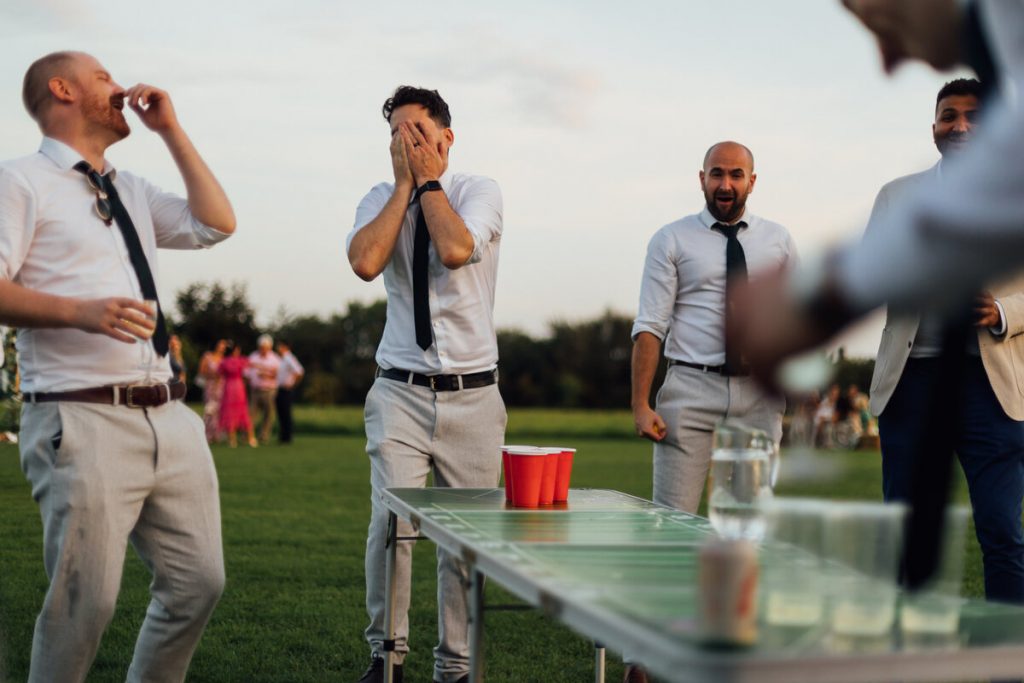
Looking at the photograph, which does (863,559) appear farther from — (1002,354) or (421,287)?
(421,287)

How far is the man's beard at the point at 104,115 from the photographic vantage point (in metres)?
3.56

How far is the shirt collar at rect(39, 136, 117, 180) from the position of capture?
138 inches

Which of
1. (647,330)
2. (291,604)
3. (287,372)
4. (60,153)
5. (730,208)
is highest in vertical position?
(730,208)

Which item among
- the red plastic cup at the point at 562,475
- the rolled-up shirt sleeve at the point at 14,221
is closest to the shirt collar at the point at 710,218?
the red plastic cup at the point at 562,475

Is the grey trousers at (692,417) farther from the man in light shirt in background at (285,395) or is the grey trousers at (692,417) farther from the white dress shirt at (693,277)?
the man in light shirt in background at (285,395)

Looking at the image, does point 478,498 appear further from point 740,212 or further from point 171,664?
point 740,212

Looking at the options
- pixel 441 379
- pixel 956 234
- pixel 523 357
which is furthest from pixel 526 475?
pixel 523 357

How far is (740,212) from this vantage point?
5195 millimetres

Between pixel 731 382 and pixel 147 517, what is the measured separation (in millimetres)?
2592

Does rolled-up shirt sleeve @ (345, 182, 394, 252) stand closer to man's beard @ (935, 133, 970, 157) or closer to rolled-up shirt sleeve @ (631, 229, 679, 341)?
rolled-up shirt sleeve @ (631, 229, 679, 341)

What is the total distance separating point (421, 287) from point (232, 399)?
682 inches

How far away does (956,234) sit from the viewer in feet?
4.00

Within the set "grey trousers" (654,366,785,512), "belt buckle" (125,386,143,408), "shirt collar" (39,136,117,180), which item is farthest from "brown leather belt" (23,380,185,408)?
"grey trousers" (654,366,785,512)

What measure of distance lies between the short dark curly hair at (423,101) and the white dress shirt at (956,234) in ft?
12.3
